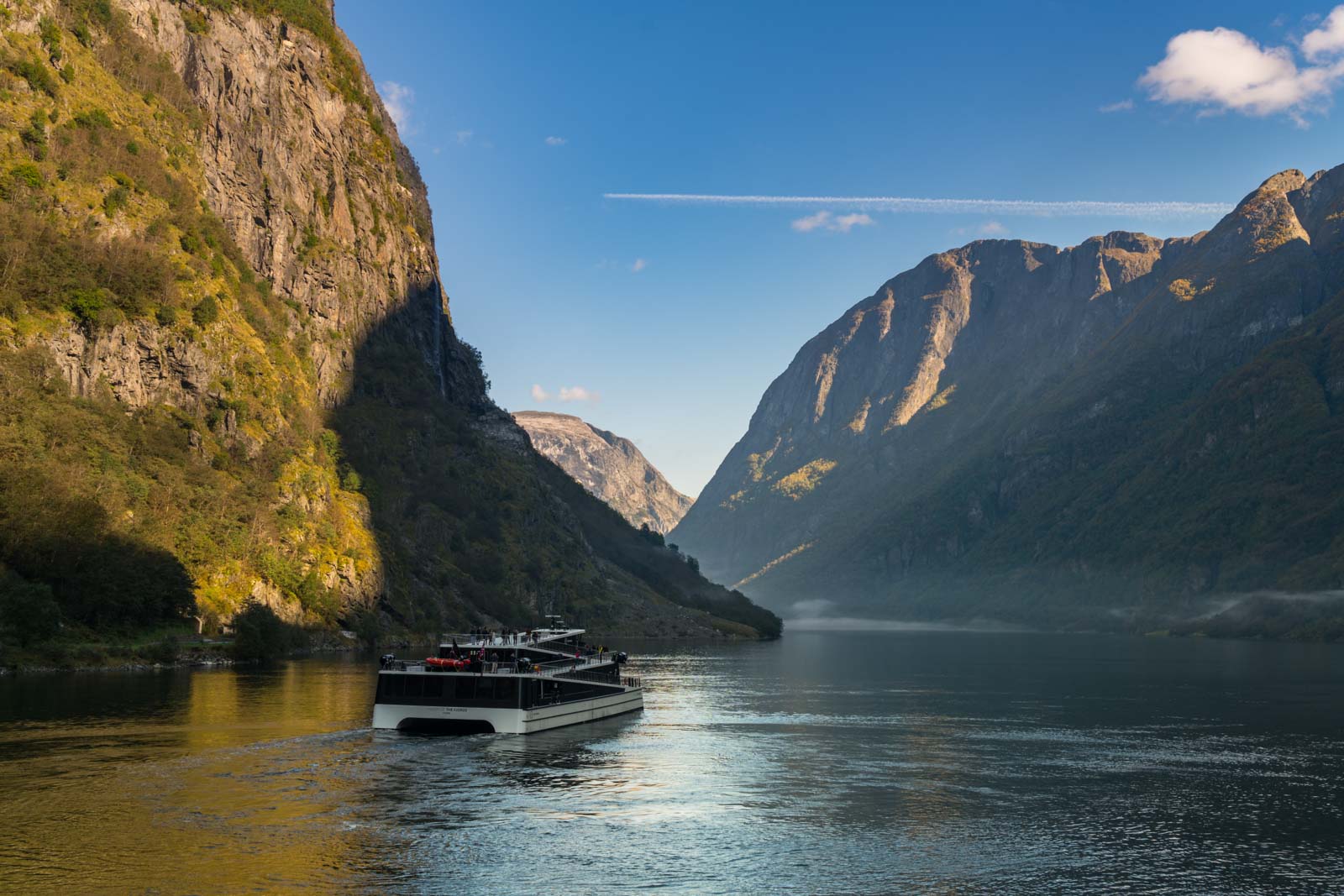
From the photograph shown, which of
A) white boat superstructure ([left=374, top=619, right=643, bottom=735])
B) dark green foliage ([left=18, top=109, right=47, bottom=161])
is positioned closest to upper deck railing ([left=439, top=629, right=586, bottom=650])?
white boat superstructure ([left=374, top=619, right=643, bottom=735])

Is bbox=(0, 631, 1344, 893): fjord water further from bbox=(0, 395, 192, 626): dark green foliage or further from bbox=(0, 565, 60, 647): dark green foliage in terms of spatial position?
bbox=(0, 395, 192, 626): dark green foliage

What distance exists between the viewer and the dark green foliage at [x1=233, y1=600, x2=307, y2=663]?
160000 mm

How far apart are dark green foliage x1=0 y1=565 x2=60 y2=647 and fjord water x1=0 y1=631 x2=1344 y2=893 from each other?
1646 centimetres

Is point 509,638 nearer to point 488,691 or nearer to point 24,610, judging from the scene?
point 488,691

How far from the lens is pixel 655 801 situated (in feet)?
219

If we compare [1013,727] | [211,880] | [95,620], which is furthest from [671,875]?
[95,620]

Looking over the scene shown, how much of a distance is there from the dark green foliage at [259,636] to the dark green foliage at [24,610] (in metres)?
29.8

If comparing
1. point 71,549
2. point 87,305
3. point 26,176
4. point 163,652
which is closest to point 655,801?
point 163,652

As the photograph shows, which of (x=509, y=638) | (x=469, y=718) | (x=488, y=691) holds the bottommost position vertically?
(x=469, y=718)

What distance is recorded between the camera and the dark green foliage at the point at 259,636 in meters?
160

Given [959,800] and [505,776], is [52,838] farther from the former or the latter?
[959,800]

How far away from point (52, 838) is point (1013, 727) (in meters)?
83.8

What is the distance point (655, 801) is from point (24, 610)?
97.3m

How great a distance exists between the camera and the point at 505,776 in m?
73.1
